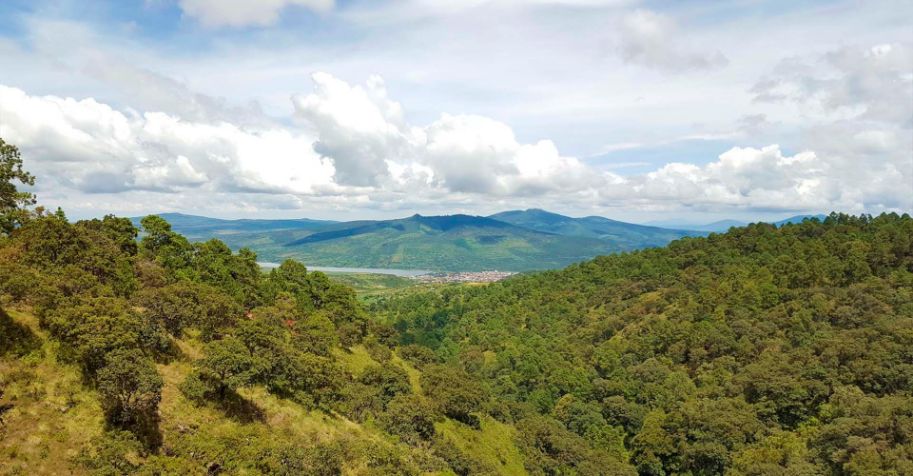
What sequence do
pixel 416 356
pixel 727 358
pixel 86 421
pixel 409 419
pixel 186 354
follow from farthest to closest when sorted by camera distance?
pixel 727 358, pixel 416 356, pixel 409 419, pixel 186 354, pixel 86 421

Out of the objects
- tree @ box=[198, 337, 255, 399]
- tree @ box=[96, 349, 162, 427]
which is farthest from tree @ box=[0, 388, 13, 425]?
tree @ box=[198, 337, 255, 399]

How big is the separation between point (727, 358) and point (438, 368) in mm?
67959

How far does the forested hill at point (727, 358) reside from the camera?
78500mm

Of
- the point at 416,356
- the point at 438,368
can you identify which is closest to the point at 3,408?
the point at 438,368

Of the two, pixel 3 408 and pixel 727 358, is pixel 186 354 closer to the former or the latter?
pixel 3 408

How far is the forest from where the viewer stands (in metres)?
35.3

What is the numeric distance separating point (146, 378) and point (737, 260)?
173913mm

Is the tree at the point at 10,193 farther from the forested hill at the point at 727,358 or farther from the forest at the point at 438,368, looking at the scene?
the forested hill at the point at 727,358

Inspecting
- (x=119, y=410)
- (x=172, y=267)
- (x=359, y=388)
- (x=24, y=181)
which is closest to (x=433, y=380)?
(x=359, y=388)

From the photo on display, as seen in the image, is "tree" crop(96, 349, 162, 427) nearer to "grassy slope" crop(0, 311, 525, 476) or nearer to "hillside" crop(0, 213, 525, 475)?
"hillside" crop(0, 213, 525, 475)

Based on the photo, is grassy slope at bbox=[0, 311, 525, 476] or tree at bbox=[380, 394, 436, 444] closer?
grassy slope at bbox=[0, 311, 525, 476]

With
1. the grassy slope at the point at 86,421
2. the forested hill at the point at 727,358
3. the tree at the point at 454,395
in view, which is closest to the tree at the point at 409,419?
the grassy slope at the point at 86,421

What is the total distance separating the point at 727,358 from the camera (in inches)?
4284

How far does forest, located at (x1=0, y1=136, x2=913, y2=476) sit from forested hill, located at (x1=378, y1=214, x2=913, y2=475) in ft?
1.65
